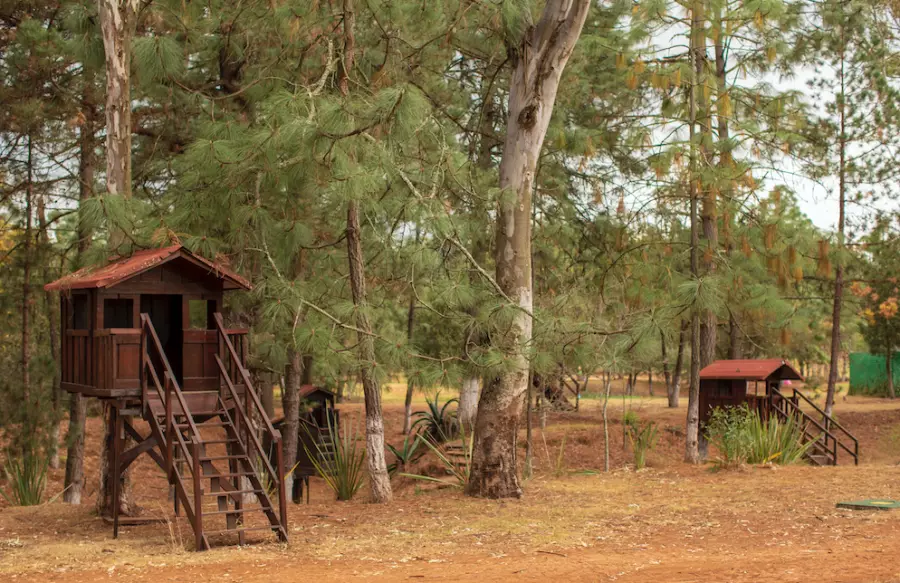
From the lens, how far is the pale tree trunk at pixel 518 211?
39.4 feet

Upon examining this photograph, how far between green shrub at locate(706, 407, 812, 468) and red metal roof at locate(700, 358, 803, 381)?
1377 millimetres

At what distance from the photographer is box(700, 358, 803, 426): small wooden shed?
17234 mm

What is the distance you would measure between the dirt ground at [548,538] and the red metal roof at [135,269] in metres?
2.64

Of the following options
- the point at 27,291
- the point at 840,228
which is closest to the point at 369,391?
the point at 27,291

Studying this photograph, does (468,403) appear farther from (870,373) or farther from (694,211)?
(870,373)

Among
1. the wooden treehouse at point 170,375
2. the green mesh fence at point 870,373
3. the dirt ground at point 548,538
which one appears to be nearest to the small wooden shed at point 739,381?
the dirt ground at point 548,538

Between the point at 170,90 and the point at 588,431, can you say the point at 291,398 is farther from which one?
the point at 588,431

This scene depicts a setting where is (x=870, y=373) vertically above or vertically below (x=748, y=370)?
below

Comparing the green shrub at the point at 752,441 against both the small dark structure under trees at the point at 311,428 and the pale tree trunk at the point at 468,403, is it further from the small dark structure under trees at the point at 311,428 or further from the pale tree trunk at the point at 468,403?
the small dark structure under trees at the point at 311,428

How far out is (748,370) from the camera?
1742 centimetres

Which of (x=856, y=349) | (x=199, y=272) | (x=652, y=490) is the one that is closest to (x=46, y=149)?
(x=199, y=272)

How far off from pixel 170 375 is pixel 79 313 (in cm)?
186

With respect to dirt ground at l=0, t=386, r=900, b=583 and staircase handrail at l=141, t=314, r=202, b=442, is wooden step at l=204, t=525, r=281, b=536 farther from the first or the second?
staircase handrail at l=141, t=314, r=202, b=442

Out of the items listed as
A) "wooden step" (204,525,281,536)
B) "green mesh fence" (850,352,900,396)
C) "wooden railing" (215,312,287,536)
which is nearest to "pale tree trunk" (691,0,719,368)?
"wooden railing" (215,312,287,536)
